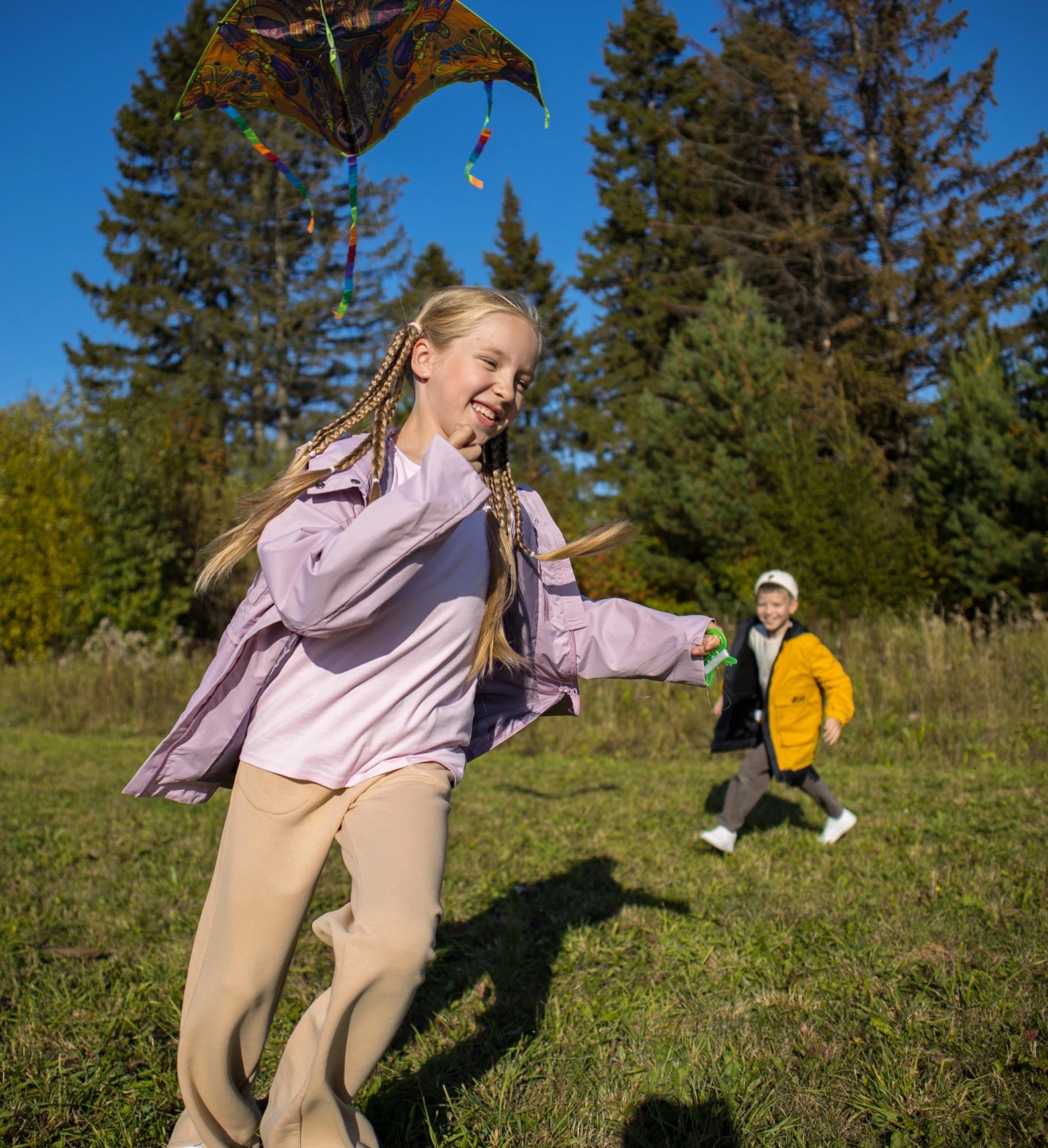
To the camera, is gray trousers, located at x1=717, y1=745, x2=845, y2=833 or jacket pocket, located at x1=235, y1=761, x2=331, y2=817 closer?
jacket pocket, located at x1=235, y1=761, x2=331, y2=817

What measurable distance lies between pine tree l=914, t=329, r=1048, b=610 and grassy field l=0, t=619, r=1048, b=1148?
34.2 ft

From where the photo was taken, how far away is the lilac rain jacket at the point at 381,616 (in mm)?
2096

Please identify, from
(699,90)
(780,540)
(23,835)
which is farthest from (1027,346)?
(699,90)

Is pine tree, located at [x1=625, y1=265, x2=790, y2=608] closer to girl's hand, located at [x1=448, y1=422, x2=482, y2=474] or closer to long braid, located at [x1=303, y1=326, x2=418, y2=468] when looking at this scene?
long braid, located at [x1=303, y1=326, x2=418, y2=468]

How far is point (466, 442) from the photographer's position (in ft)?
8.13

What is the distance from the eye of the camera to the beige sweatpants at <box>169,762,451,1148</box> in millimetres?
2113

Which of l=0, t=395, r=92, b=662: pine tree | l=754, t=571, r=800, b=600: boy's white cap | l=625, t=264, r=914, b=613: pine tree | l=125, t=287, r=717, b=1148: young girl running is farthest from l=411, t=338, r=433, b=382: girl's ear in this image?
l=0, t=395, r=92, b=662: pine tree

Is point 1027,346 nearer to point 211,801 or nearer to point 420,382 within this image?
point 211,801

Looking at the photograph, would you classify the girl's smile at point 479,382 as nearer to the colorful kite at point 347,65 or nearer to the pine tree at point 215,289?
the colorful kite at point 347,65

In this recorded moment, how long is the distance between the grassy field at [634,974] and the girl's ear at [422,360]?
1995 millimetres

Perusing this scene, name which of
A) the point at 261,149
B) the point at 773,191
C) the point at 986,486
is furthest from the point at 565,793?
the point at 773,191

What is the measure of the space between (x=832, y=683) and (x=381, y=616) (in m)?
4.08

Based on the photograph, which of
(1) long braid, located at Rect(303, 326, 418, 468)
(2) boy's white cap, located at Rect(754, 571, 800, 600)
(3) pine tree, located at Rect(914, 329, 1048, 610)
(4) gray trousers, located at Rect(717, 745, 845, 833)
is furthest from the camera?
(3) pine tree, located at Rect(914, 329, 1048, 610)

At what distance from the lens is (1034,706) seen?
9164 millimetres
